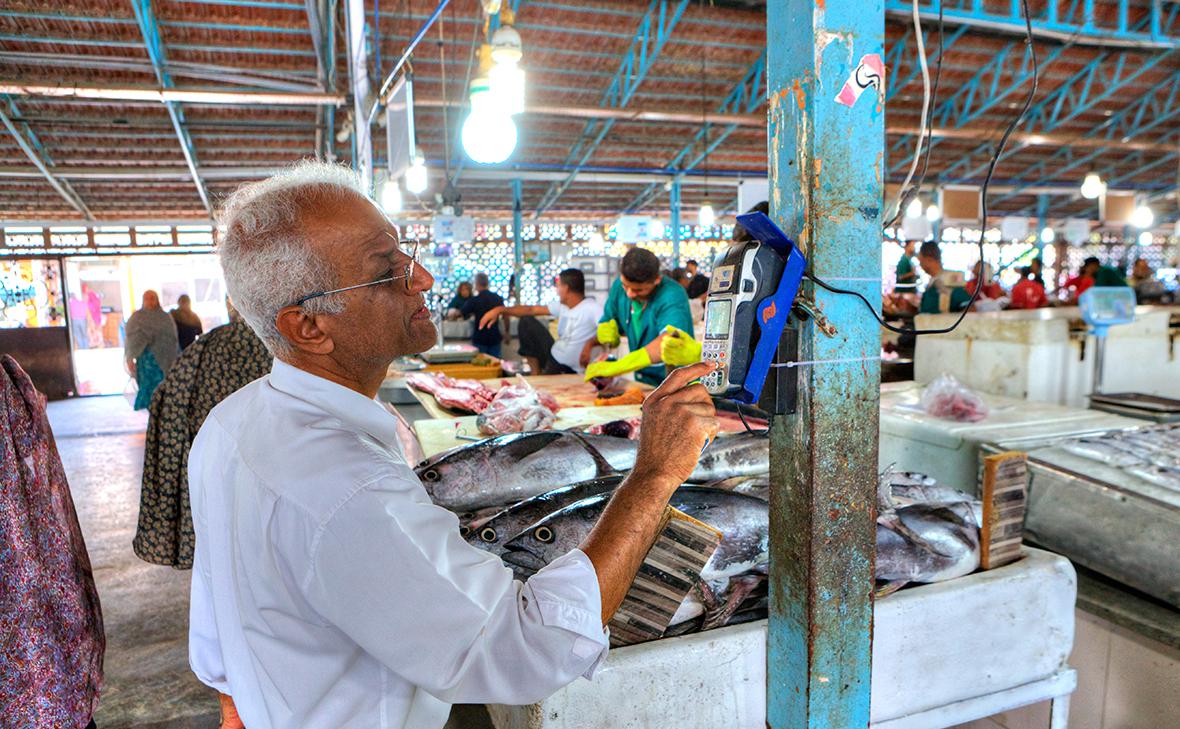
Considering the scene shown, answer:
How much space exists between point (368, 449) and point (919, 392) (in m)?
3.74

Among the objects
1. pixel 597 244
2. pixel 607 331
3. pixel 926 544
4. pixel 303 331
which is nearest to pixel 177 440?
pixel 303 331

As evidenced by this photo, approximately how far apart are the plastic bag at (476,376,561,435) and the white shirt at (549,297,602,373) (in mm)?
2753

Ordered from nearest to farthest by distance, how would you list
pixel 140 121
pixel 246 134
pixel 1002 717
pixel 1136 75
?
1. pixel 1002 717
2. pixel 140 121
3. pixel 246 134
4. pixel 1136 75

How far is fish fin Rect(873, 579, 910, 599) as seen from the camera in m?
1.92

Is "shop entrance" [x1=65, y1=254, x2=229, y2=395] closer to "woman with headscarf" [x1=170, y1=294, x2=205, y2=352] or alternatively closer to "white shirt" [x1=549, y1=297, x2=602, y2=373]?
"woman with headscarf" [x1=170, y1=294, x2=205, y2=352]

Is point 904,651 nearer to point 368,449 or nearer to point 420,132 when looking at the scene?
point 368,449

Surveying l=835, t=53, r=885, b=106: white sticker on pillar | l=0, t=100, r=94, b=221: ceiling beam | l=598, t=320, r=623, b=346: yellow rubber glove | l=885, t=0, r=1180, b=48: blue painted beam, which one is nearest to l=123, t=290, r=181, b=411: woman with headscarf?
l=0, t=100, r=94, b=221: ceiling beam

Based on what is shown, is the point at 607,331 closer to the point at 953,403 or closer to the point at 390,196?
the point at 953,403

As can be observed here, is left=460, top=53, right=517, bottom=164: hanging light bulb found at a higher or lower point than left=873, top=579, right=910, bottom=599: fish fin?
higher

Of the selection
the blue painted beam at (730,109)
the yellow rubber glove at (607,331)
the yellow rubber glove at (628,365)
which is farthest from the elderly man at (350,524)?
the blue painted beam at (730,109)

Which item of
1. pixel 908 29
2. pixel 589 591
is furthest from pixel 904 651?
pixel 908 29

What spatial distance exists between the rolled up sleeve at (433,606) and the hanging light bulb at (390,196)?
21.7 feet

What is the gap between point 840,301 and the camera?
5.17ft

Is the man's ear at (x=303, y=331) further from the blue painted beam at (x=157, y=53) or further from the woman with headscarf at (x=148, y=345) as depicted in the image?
the woman with headscarf at (x=148, y=345)
